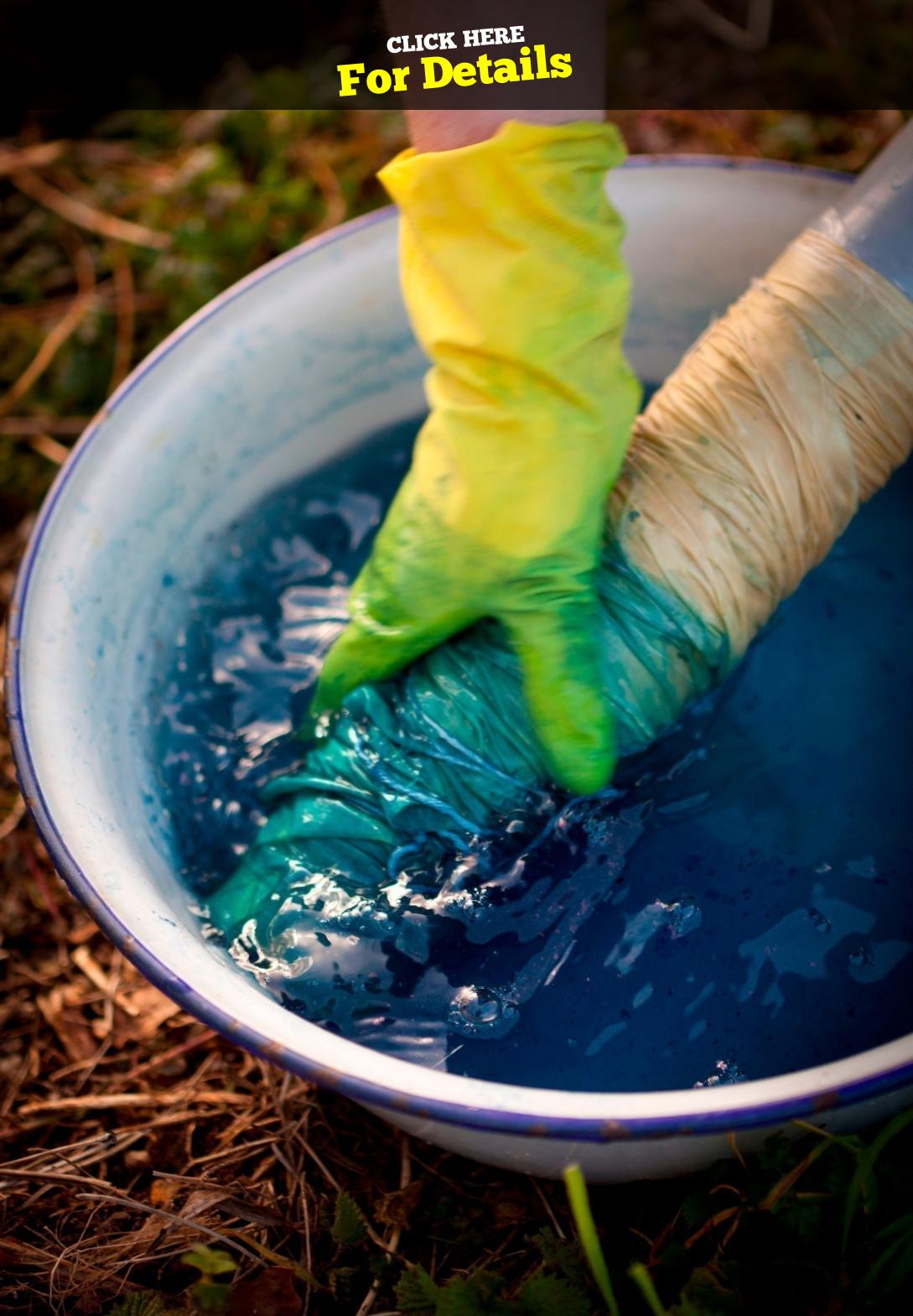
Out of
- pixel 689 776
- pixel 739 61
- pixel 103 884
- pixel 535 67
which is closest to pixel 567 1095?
pixel 103 884

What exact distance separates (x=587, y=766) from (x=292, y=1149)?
0.46m

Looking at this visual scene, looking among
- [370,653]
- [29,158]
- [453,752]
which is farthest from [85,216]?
[453,752]

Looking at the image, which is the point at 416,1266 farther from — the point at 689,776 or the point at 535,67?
the point at 535,67

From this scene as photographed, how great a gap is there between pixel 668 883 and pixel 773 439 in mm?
423

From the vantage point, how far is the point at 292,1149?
3.58ft

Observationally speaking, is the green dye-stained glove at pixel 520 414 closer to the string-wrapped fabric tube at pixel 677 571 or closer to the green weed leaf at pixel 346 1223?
the string-wrapped fabric tube at pixel 677 571

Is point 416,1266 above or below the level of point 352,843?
below

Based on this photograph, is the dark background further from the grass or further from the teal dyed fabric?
the teal dyed fabric

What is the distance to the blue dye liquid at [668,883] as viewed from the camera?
101cm

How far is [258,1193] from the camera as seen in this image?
1061mm

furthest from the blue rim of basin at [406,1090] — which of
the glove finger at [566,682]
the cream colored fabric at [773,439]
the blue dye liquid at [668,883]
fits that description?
the cream colored fabric at [773,439]

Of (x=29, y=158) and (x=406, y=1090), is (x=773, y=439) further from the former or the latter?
(x=29, y=158)

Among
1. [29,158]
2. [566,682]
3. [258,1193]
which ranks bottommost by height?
[258,1193]

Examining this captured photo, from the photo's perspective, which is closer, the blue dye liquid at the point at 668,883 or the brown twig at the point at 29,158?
the blue dye liquid at the point at 668,883
